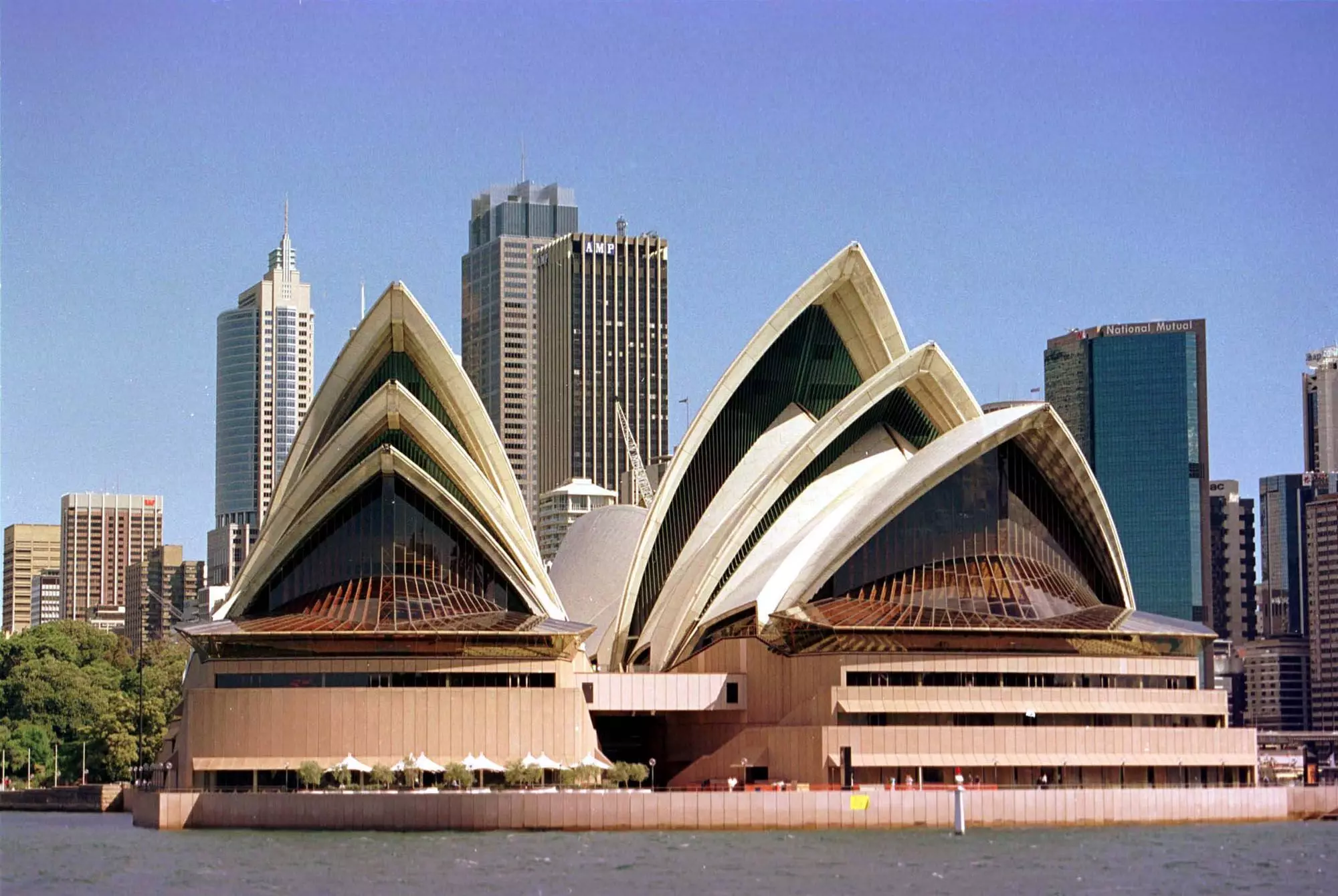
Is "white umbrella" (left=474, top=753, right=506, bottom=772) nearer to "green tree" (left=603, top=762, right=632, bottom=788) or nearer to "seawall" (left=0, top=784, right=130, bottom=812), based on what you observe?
"green tree" (left=603, top=762, right=632, bottom=788)

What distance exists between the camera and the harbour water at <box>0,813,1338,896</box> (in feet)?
214

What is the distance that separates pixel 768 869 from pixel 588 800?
19.7 m

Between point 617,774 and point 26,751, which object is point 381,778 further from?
point 26,751

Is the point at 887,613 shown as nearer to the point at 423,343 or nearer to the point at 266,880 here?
the point at 423,343

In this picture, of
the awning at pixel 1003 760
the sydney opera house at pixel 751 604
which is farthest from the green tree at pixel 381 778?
the awning at pixel 1003 760

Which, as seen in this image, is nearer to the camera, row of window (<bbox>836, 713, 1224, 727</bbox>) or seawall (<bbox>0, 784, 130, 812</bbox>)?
row of window (<bbox>836, 713, 1224, 727</bbox>)

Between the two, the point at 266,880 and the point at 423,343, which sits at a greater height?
the point at 423,343

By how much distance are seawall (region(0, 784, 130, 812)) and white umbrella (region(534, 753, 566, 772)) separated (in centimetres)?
4346

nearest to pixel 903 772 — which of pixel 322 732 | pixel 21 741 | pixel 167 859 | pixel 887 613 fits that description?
pixel 887 613

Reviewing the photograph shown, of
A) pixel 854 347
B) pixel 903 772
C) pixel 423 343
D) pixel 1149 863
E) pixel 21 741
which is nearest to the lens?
pixel 1149 863

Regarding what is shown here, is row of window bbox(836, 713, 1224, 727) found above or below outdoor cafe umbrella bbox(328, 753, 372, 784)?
above

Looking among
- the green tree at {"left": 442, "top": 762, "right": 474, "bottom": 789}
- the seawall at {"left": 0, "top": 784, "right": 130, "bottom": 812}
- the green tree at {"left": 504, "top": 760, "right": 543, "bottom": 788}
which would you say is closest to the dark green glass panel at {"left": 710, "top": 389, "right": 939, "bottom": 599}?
the green tree at {"left": 504, "top": 760, "right": 543, "bottom": 788}

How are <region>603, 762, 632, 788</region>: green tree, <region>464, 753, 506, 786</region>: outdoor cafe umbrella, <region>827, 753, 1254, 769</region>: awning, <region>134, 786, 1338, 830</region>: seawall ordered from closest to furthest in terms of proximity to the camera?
<region>134, 786, 1338, 830</region>: seawall
<region>464, 753, 506, 786</region>: outdoor cafe umbrella
<region>827, 753, 1254, 769</region>: awning
<region>603, 762, 632, 788</region>: green tree

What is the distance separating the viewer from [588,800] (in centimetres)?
8919
